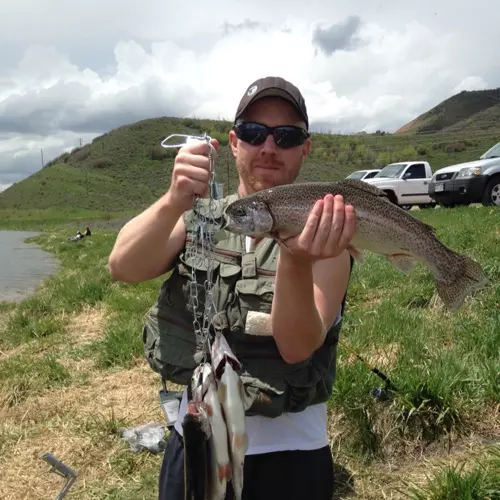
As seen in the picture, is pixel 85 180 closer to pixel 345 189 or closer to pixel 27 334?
pixel 27 334

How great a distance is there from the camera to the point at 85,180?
112 meters

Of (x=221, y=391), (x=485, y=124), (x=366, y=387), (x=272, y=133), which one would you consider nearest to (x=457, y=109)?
(x=485, y=124)

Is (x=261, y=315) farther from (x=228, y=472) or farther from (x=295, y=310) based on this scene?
(x=228, y=472)

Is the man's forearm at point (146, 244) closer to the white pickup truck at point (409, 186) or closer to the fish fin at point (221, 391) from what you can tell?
the fish fin at point (221, 391)

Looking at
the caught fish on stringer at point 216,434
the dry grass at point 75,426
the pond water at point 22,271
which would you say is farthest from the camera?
the pond water at point 22,271

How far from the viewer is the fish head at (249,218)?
2324mm

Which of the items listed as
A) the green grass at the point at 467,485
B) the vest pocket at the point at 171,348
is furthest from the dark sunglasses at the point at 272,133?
the green grass at the point at 467,485

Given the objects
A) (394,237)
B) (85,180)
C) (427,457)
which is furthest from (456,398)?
(85,180)

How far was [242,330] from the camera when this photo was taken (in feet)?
8.50

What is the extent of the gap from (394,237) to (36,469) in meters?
4.15

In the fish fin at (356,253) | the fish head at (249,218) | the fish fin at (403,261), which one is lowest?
Answer: the fish fin at (403,261)

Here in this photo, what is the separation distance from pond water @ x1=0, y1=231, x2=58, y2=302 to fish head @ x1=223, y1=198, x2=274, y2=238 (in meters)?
14.6

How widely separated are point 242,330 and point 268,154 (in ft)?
2.90

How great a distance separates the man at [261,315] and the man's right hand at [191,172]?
3.6 inches
